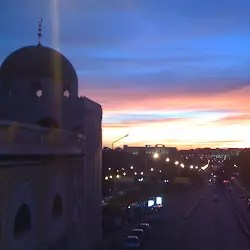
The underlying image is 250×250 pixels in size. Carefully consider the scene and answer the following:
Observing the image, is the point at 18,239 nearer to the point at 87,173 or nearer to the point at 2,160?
the point at 2,160

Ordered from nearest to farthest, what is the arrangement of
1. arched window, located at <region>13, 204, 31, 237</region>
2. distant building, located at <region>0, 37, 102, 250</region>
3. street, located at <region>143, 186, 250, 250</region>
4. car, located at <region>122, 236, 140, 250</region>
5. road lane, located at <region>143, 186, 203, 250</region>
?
1. distant building, located at <region>0, 37, 102, 250</region>
2. arched window, located at <region>13, 204, 31, 237</region>
3. car, located at <region>122, 236, 140, 250</region>
4. road lane, located at <region>143, 186, 203, 250</region>
5. street, located at <region>143, 186, 250, 250</region>

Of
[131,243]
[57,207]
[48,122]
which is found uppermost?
[48,122]

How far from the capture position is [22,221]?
52.5 ft

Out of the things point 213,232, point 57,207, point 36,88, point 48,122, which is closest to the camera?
point 57,207

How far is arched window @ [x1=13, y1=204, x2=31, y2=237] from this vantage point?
15469 millimetres

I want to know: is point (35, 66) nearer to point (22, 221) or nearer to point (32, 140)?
point (32, 140)

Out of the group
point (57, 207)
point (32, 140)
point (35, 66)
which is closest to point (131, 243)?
point (57, 207)

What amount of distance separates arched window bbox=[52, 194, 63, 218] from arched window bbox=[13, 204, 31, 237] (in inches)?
119

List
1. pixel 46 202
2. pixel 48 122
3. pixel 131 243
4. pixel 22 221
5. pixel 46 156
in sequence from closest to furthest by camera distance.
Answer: pixel 22 221 < pixel 46 156 < pixel 46 202 < pixel 48 122 < pixel 131 243

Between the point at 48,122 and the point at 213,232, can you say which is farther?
the point at 213,232

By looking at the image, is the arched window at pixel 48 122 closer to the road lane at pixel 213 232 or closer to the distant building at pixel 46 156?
the distant building at pixel 46 156

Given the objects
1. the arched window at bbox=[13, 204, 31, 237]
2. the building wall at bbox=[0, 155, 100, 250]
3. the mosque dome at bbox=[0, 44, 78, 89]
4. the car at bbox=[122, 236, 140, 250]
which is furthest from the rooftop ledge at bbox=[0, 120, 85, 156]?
the car at bbox=[122, 236, 140, 250]

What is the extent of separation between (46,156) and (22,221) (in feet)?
7.27

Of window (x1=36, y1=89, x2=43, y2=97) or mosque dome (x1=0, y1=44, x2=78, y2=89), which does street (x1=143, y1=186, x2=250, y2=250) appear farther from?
mosque dome (x1=0, y1=44, x2=78, y2=89)
